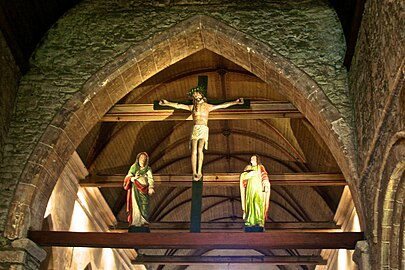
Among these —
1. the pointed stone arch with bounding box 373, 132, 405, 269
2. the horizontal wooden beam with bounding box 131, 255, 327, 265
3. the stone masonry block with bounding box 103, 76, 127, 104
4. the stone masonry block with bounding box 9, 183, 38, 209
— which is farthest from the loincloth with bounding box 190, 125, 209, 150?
the horizontal wooden beam with bounding box 131, 255, 327, 265

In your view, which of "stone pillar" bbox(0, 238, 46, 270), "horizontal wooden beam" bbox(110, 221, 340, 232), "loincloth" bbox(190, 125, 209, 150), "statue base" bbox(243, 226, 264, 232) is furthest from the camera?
"horizontal wooden beam" bbox(110, 221, 340, 232)

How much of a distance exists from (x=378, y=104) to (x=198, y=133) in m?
2.99

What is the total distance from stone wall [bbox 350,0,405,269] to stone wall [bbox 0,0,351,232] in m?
0.76

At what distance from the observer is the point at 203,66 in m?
12.4

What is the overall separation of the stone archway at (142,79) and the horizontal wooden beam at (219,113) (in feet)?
1.83

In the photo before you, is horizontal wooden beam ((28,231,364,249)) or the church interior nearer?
the church interior

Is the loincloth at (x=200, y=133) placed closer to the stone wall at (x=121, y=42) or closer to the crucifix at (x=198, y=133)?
the crucifix at (x=198, y=133)

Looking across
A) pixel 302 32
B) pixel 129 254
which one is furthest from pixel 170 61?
pixel 129 254

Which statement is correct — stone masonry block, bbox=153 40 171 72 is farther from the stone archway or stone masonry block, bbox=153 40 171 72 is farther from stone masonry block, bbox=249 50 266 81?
stone masonry block, bbox=249 50 266 81

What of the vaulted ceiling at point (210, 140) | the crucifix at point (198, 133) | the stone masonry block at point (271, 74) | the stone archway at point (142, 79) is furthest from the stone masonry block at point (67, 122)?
the stone masonry block at point (271, 74)

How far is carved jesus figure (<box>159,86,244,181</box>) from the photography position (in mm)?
9039

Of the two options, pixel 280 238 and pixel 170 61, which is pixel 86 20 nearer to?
pixel 170 61

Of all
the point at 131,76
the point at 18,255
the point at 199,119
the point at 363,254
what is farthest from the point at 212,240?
the point at 131,76

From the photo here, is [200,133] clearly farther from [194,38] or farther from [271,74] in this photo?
[194,38]
